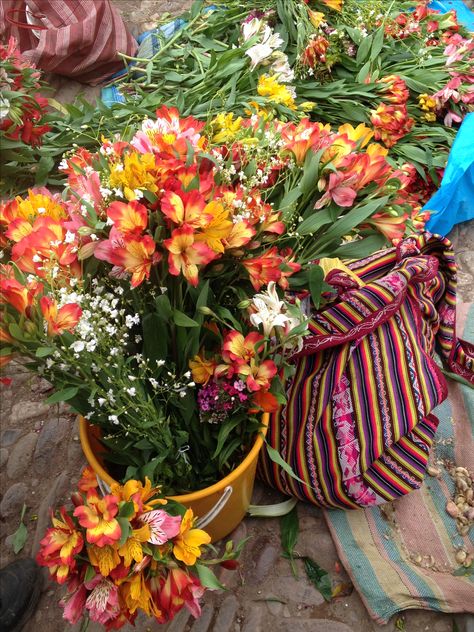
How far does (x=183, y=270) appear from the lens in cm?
79

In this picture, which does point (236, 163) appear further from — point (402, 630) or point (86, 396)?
point (402, 630)

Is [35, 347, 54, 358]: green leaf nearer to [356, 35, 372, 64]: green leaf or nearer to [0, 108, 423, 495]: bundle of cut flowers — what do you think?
[0, 108, 423, 495]: bundle of cut flowers

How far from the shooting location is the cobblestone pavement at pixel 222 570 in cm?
128

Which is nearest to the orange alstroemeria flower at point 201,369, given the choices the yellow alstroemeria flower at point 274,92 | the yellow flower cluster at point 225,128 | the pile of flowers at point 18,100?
the yellow flower cluster at point 225,128

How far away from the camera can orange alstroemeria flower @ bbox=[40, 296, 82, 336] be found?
725 mm

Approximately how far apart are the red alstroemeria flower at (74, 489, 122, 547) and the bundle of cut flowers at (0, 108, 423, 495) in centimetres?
12

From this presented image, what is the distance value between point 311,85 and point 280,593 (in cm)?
169

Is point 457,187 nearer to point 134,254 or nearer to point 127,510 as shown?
point 134,254

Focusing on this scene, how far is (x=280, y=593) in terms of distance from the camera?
1.32 m

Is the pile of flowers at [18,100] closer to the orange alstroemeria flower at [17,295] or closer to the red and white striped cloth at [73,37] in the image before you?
the red and white striped cloth at [73,37]

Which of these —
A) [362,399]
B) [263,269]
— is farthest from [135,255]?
[362,399]

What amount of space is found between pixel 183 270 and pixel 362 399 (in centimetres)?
68

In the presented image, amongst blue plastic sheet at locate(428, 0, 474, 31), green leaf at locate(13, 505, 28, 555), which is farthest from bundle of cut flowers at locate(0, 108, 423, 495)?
blue plastic sheet at locate(428, 0, 474, 31)

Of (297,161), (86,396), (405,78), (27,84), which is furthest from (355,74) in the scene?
(86,396)
